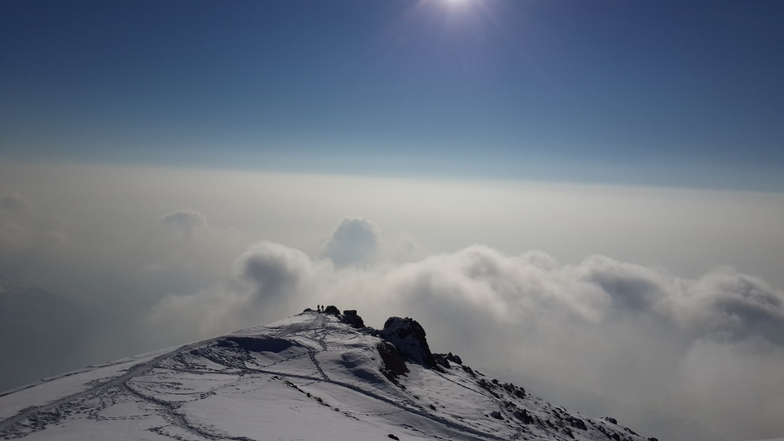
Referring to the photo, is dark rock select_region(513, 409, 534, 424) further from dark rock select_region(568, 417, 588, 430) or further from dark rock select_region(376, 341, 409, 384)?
dark rock select_region(568, 417, 588, 430)

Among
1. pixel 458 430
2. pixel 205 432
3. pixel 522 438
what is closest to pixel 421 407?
pixel 458 430

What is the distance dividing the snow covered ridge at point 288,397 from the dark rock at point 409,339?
224 mm

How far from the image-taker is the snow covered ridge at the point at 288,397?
27.8 meters

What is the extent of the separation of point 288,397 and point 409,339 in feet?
110

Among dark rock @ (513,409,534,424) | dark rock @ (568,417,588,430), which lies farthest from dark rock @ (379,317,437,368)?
dark rock @ (568,417,588,430)

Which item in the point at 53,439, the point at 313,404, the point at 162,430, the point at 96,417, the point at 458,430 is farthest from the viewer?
the point at 458,430

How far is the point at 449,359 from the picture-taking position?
77.9m

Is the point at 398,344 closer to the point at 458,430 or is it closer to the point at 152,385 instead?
the point at 458,430

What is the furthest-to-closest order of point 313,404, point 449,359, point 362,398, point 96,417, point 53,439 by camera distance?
point 449,359
point 362,398
point 313,404
point 96,417
point 53,439

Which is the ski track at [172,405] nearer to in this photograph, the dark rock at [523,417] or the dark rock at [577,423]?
the dark rock at [523,417]

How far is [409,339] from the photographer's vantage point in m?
67.5

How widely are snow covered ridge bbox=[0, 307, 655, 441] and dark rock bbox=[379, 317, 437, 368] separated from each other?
224 millimetres

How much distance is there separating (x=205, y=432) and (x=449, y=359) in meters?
58.9

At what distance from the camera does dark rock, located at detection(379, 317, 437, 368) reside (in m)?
→ 64.9
